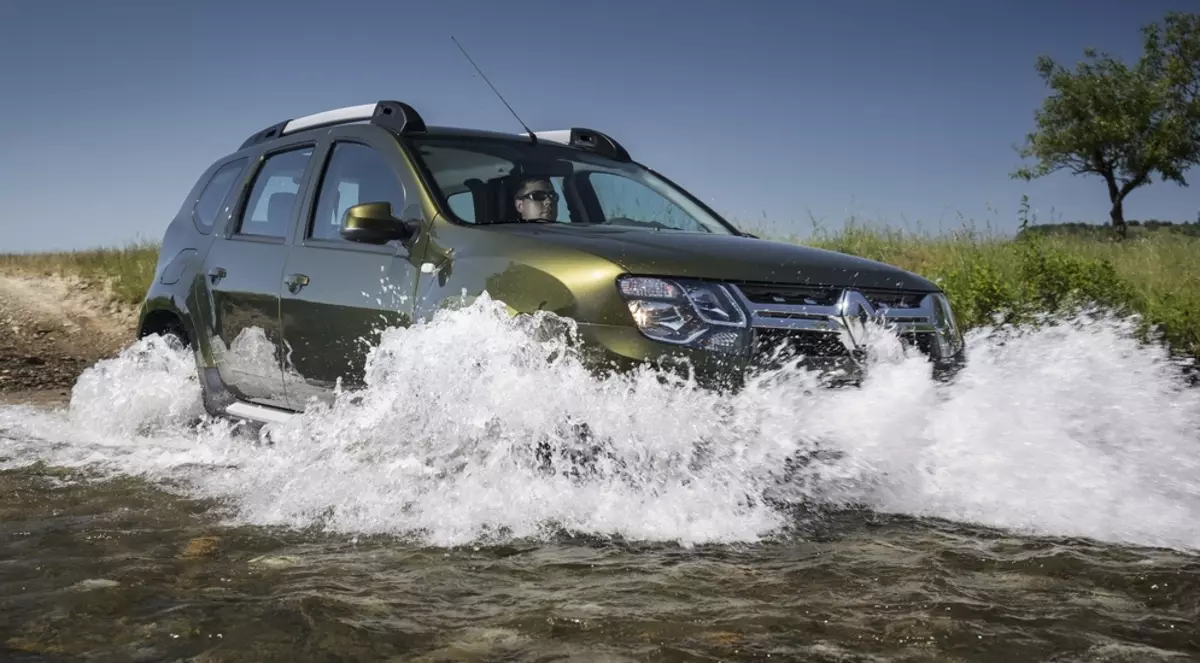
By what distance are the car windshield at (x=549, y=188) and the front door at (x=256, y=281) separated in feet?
2.98

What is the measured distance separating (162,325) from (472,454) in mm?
3179

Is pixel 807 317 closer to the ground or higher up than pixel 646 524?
higher up

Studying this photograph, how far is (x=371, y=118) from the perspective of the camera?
5.45 m

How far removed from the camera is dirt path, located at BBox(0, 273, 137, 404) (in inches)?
452

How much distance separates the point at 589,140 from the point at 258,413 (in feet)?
7.48

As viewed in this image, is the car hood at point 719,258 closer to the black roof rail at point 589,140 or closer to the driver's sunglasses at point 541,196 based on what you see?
the driver's sunglasses at point 541,196

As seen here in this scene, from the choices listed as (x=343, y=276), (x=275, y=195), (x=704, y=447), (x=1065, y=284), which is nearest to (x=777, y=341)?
(x=704, y=447)

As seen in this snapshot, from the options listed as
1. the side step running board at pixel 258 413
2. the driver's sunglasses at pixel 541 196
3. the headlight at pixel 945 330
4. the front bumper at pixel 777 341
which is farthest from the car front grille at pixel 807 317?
the side step running board at pixel 258 413

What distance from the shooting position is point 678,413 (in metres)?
3.91

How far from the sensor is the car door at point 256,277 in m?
5.53

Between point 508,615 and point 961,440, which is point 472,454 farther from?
point 961,440

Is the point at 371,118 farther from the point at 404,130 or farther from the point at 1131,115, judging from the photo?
the point at 1131,115

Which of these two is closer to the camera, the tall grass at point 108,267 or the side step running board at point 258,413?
the side step running board at point 258,413

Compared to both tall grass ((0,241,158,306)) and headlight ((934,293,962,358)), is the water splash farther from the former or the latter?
tall grass ((0,241,158,306))
